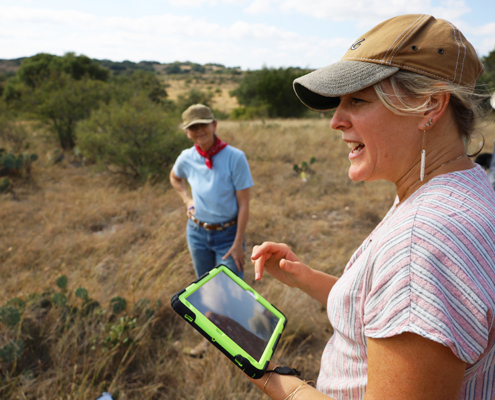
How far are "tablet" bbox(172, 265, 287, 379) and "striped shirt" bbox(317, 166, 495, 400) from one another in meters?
0.58

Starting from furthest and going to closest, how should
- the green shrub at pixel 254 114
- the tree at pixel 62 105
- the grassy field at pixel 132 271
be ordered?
the green shrub at pixel 254 114 → the tree at pixel 62 105 → the grassy field at pixel 132 271

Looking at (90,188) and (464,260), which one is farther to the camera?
(90,188)

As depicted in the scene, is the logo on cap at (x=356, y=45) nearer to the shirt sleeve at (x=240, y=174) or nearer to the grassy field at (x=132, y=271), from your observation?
the shirt sleeve at (x=240, y=174)

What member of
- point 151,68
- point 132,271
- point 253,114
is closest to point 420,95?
point 132,271

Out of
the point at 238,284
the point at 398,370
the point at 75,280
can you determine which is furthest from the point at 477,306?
the point at 75,280

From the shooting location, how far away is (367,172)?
106 centimetres

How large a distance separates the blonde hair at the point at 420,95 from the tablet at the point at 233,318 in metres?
1.02

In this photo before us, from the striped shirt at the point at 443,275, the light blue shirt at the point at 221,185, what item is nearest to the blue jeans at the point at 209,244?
the light blue shirt at the point at 221,185

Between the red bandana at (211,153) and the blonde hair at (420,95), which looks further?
the red bandana at (211,153)

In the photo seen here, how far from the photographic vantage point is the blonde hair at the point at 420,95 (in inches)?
34.0

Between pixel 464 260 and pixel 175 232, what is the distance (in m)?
4.39


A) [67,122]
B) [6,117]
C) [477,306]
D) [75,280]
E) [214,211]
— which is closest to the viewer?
[477,306]

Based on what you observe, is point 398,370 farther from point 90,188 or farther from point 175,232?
point 90,188

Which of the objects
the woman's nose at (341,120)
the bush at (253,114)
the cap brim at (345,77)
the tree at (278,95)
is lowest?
the woman's nose at (341,120)
